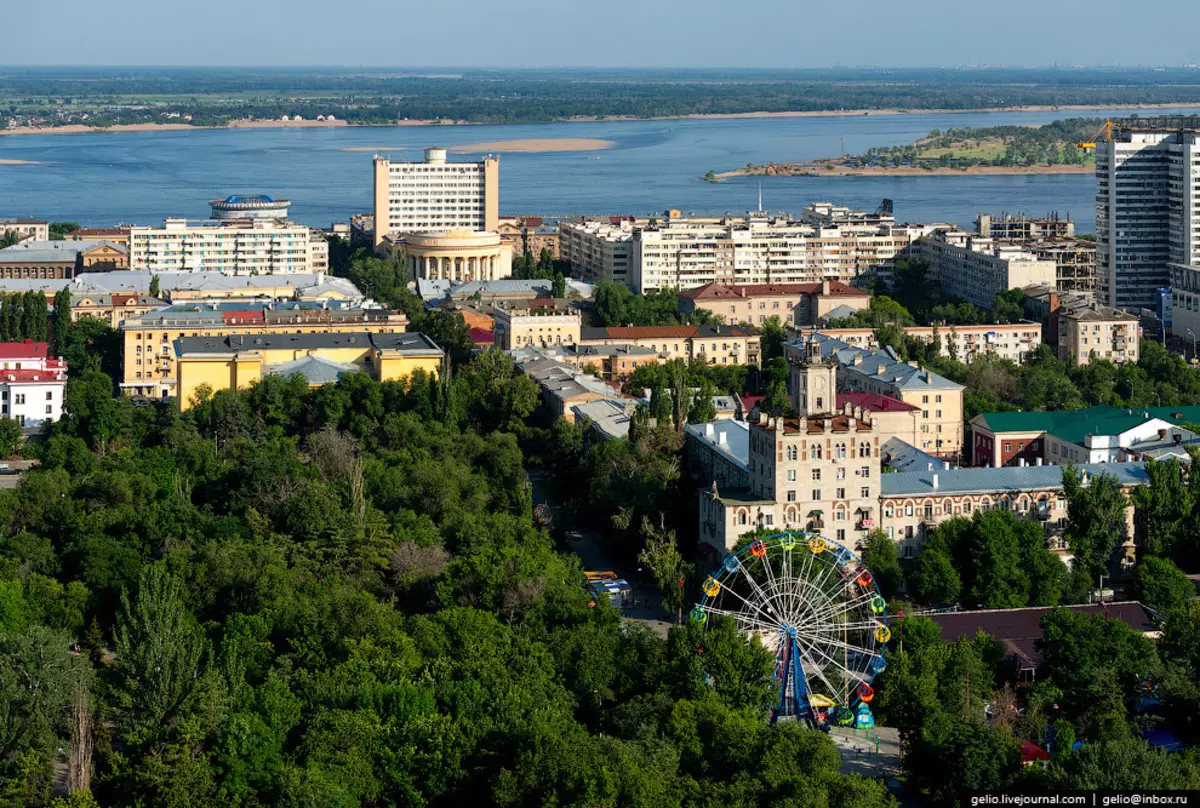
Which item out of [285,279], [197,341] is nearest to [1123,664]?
[197,341]

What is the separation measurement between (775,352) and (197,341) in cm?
1038

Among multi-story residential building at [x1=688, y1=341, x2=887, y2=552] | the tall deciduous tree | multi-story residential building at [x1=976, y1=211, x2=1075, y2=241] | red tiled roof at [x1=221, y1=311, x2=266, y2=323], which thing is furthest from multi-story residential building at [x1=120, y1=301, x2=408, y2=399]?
multi-story residential building at [x1=976, y1=211, x2=1075, y2=241]

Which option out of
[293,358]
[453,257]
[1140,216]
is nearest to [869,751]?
[293,358]

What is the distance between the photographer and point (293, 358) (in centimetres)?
3325

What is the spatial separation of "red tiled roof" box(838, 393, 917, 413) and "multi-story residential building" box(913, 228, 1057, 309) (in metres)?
13.4

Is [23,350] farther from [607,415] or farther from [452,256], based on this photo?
[452,256]

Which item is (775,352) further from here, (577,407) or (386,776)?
(386,776)

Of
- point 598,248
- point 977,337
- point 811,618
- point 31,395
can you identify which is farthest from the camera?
point 598,248

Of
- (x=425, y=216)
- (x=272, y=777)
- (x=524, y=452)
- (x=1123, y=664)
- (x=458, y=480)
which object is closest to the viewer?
(x=272, y=777)

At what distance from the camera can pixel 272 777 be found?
51.3 feet

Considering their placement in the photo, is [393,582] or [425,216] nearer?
[393,582]

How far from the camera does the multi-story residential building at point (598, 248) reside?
48256 mm

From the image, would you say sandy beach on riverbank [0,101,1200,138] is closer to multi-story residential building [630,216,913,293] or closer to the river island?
the river island

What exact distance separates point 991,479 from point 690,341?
14.8 m
